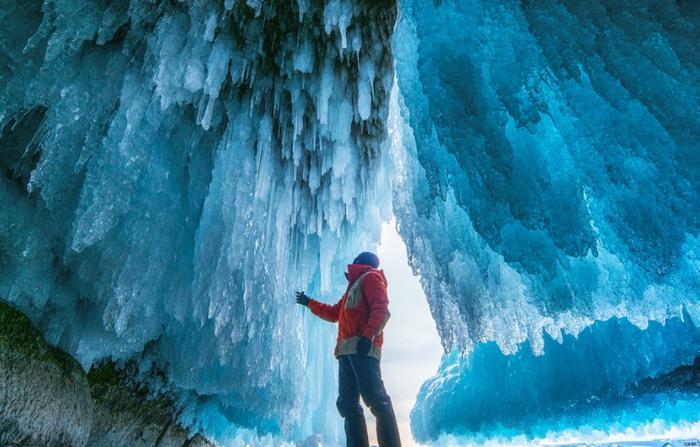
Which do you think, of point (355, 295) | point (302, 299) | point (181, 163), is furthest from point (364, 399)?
point (181, 163)

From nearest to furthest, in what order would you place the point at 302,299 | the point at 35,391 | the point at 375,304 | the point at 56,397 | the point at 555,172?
the point at 35,391
the point at 555,172
the point at 56,397
the point at 375,304
the point at 302,299

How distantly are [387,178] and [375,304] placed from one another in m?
1.93

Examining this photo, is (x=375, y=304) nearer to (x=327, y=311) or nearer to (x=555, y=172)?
(x=327, y=311)

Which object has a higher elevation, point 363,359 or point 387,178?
point 387,178

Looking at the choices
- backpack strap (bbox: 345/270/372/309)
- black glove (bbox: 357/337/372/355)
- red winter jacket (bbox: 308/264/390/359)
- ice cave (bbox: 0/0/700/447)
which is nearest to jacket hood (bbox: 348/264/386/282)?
red winter jacket (bbox: 308/264/390/359)

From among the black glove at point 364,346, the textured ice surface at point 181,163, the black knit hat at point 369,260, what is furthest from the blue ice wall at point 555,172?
the black glove at point 364,346

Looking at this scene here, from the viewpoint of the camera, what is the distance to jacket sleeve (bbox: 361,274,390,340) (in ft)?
12.8

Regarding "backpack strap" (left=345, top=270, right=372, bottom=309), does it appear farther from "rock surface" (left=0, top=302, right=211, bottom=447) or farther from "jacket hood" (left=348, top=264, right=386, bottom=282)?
"rock surface" (left=0, top=302, right=211, bottom=447)

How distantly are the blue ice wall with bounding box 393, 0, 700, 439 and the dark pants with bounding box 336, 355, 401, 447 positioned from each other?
111 centimetres

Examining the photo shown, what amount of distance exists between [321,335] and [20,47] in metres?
6.38

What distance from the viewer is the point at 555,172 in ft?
11.7

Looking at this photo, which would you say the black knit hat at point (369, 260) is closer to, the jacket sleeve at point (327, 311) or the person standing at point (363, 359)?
the person standing at point (363, 359)

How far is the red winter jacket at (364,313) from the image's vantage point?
395cm

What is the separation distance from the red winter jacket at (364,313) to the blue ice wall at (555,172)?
547mm
